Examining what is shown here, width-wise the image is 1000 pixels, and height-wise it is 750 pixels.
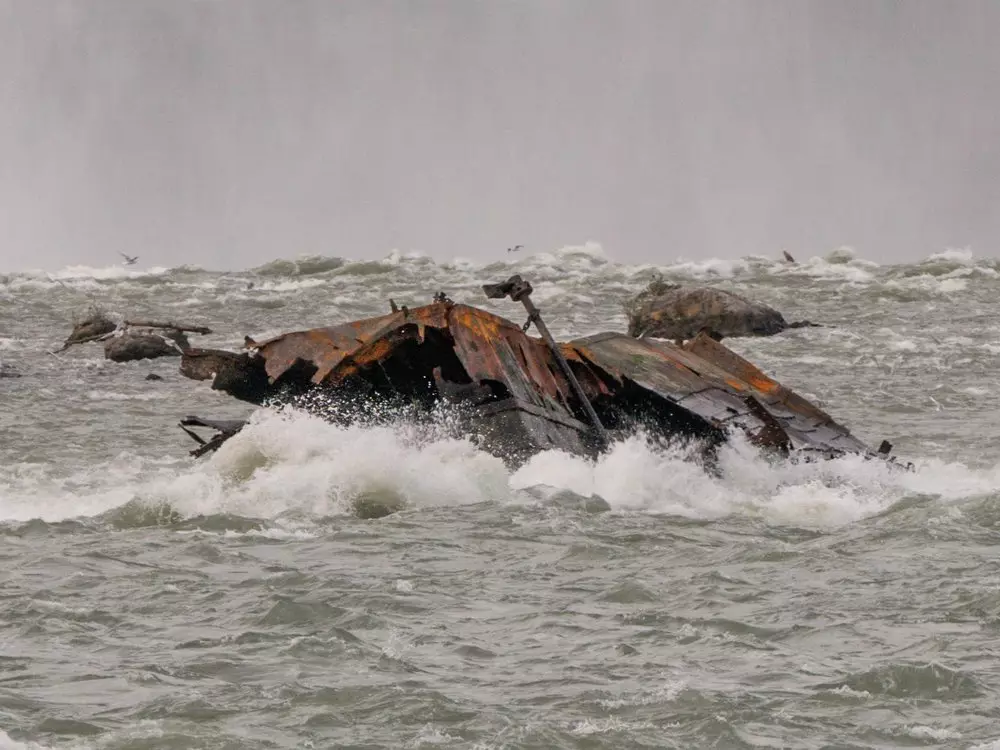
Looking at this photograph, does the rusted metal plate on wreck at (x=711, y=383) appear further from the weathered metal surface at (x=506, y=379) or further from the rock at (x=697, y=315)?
the rock at (x=697, y=315)

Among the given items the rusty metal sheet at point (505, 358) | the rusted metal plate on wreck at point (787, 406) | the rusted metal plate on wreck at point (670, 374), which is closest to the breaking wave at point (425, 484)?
the rusted metal plate on wreck at point (670, 374)

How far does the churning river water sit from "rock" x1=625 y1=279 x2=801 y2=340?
864 cm

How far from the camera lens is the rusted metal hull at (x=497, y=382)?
16047mm

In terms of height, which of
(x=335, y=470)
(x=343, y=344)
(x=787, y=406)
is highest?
(x=343, y=344)

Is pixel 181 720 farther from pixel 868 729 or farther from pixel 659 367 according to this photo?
pixel 659 367

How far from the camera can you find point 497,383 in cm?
1625

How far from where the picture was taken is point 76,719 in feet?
26.8

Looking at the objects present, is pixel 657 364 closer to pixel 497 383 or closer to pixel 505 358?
pixel 505 358

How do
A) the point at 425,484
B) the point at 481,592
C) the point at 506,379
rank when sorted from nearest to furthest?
the point at 481,592, the point at 425,484, the point at 506,379

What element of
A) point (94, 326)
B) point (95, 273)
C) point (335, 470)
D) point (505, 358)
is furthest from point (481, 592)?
point (95, 273)

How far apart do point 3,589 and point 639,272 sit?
→ 35.0 metres

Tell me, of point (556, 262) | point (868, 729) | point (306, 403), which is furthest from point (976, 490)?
point (556, 262)

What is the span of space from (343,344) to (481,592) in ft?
19.9

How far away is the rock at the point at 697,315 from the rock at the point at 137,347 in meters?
8.00
